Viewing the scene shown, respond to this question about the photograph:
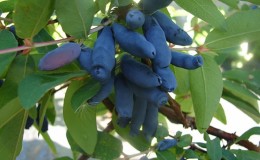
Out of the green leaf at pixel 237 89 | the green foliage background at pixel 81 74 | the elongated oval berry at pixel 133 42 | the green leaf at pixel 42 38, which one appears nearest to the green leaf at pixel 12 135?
the green foliage background at pixel 81 74

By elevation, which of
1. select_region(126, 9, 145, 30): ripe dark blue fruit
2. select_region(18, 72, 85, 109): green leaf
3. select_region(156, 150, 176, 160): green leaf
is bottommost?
select_region(156, 150, 176, 160): green leaf

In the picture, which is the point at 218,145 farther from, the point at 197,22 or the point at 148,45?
the point at 197,22

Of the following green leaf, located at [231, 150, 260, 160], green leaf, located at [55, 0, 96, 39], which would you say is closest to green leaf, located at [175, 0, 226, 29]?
green leaf, located at [55, 0, 96, 39]

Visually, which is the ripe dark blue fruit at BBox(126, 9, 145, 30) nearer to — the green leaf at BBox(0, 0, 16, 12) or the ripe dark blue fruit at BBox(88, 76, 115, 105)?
the ripe dark blue fruit at BBox(88, 76, 115, 105)

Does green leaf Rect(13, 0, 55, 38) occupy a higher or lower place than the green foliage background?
higher

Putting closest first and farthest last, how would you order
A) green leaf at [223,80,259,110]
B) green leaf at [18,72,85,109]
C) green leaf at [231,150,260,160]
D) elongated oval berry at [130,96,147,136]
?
green leaf at [18,72,85,109], elongated oval berry at [130,96,147,136], green leaf at [231,150,260,160], green leaf at [223,80,259,110]

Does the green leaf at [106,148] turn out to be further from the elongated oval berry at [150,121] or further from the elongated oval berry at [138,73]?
the elongated oval berry at [138,73]

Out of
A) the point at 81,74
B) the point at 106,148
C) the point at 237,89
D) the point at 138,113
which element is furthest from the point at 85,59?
the point at 237,89

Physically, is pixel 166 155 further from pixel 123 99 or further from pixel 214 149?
pixel 123 99
